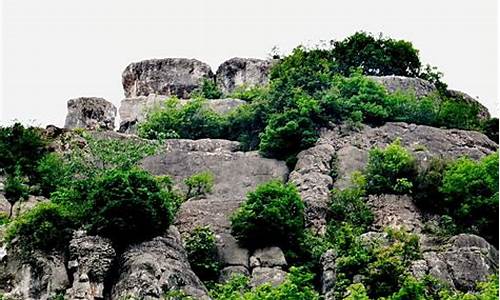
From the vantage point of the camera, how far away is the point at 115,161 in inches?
1596

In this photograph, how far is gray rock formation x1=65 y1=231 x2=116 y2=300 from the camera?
31328mm

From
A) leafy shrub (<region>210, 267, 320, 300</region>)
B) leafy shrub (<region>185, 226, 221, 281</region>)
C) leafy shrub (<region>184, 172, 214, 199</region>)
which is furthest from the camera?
leafy shrub (<region>184, 172, 214, 199</region>)

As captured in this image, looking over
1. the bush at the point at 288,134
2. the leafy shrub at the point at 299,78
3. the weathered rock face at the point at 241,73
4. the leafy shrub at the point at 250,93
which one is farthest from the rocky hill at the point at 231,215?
the weathered rock face at the point at 241,73

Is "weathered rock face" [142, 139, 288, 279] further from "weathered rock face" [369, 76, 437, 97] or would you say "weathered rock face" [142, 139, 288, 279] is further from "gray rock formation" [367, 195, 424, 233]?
"weathered rock face" [369, 76, 437, 97]

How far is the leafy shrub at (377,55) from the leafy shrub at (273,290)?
90.4 feet

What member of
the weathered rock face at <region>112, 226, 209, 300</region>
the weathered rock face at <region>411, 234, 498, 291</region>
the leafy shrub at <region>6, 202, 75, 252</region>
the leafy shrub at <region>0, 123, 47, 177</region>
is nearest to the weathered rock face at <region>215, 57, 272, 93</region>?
the leafy shrub at <region>0, 123, 47, 177</region>

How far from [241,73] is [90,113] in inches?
438

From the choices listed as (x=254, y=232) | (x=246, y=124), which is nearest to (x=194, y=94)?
(x=246, y=124)

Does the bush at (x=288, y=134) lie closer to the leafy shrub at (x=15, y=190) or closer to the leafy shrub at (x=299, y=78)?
the leafy shrub at (x=299, y=78)

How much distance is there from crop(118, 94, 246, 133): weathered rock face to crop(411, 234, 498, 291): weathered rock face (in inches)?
858

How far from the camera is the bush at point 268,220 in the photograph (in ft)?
120

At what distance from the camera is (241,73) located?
6328cm

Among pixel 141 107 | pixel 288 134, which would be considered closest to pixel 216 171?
pixel 288 134

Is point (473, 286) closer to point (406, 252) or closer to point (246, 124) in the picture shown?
point (406, 252)
